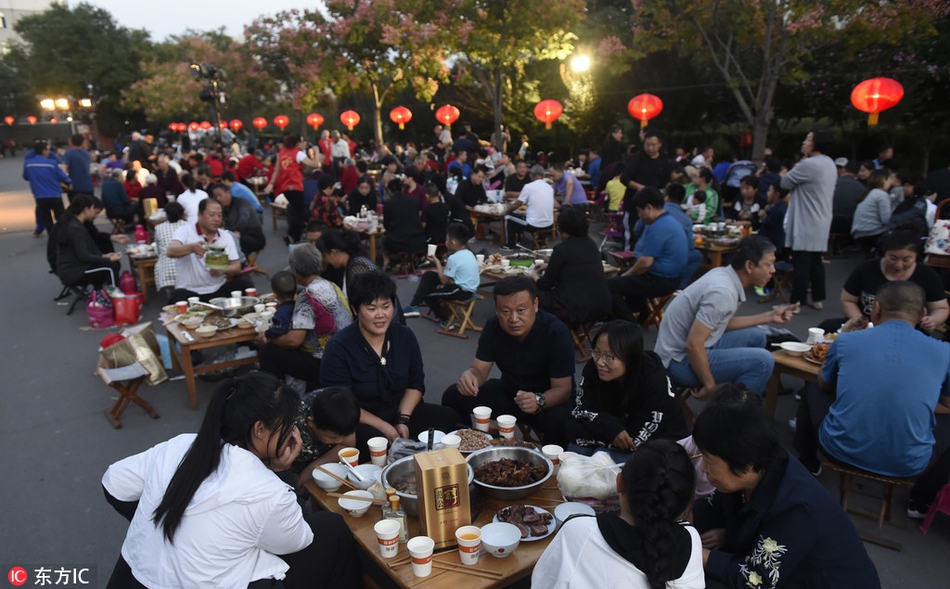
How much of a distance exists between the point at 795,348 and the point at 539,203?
20.1 ft

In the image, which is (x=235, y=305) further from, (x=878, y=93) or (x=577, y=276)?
(x=878, y=93)

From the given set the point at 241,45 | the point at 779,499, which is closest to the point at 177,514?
the point at 779,499

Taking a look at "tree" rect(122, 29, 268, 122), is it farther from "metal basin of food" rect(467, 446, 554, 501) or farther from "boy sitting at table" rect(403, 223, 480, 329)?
"metal basin of food" rect(467, 446, 554, 501)

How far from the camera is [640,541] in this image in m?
1.89

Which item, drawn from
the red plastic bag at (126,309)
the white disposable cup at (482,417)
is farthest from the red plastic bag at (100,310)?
the white disposable cup at (482,417)

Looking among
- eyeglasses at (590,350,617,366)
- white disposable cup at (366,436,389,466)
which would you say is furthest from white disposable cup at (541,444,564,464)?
white disposable cup at (366,436,389,466)

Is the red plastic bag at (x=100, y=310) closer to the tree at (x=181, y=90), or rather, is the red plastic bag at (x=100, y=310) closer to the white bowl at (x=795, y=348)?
the white bowl at (x=795, y=348)

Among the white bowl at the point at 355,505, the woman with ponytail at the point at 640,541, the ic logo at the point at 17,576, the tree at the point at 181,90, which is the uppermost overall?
the tree at the point at 181,90

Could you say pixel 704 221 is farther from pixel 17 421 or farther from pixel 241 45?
pixel 241 45

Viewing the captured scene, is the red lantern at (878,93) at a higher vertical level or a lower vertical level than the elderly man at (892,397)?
higher

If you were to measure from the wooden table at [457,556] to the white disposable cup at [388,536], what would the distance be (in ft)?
0.09

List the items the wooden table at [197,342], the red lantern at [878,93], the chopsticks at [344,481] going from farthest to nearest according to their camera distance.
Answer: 1. the red lantern at [878,93]
2. the wooden table at [197,342]
3. the chopsticks at [344,481]

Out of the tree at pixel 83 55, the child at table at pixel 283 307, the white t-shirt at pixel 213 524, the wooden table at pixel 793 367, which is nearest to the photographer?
the white t-shirt at pixel 213 524

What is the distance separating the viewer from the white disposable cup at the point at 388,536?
2336 mm
